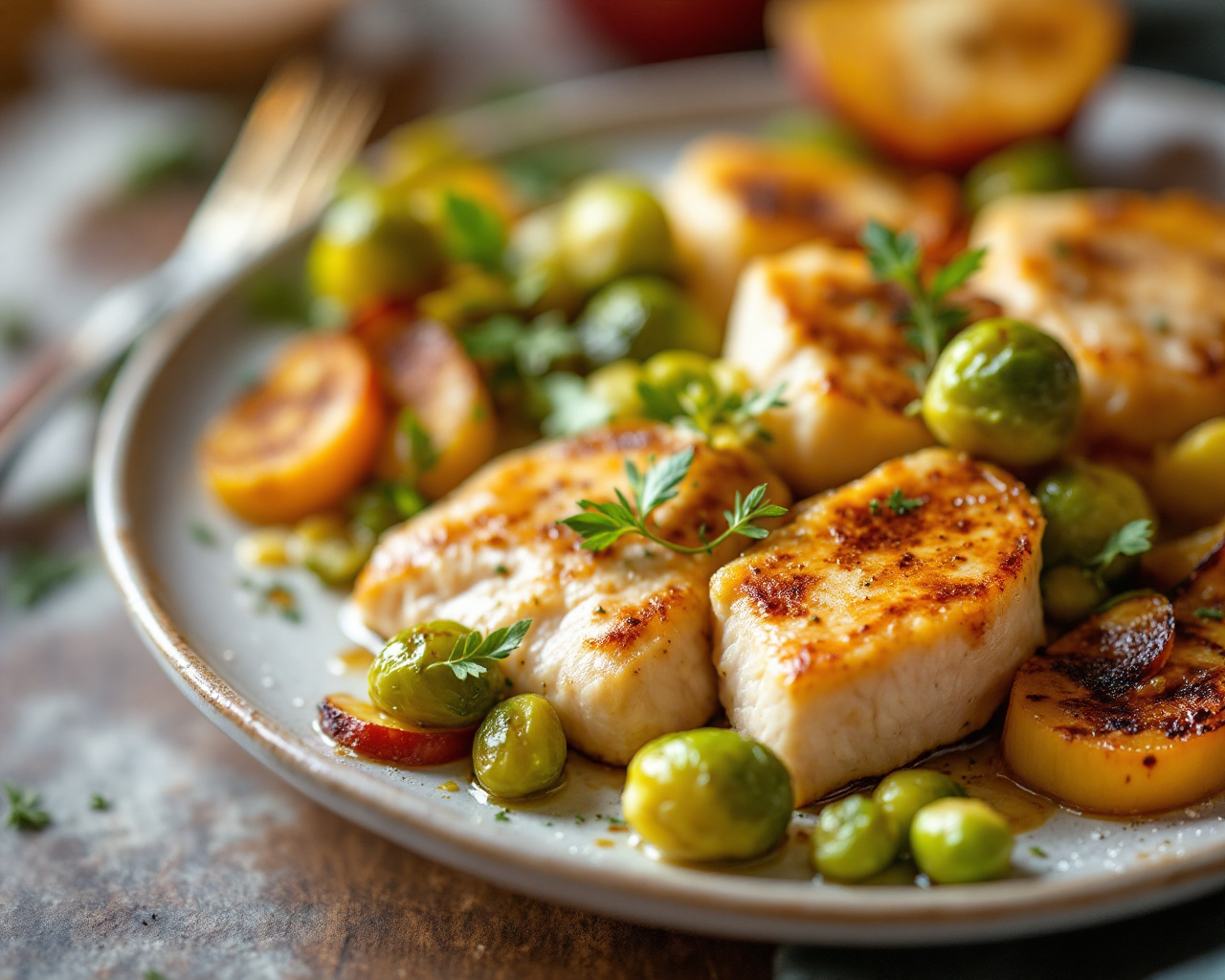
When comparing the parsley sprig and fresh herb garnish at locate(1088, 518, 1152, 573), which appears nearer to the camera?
the parsley sprig

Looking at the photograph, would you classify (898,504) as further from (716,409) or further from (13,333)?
(13,333)

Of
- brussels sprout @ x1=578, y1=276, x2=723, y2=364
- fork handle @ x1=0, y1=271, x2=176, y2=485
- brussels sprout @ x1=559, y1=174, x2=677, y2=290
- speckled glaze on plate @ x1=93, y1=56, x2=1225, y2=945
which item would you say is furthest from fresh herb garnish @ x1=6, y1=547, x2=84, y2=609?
brussels sprout @ x1=559, y1=174, x2=677, y2=290

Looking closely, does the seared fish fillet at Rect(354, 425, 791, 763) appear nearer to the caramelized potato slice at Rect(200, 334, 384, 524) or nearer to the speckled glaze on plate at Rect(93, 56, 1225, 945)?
the speckled glaze on plate at Rect(93, 56, 1225, 945)

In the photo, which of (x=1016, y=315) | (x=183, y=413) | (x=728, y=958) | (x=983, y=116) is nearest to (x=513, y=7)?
(x=983, y=116)

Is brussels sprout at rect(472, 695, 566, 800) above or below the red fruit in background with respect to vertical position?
above

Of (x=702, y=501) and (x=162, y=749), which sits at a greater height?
(x=702, y=501)

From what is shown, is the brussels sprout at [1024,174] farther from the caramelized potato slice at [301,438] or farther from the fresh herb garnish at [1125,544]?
the caramelized potato slice at [301,438]

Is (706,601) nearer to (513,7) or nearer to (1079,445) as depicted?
(1079,445)
